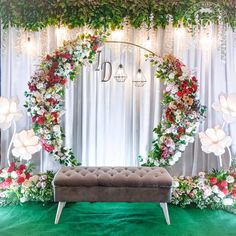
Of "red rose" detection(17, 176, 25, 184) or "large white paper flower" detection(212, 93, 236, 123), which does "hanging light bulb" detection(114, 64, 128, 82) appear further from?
"red rose" detection(17, 176, 25, 184)

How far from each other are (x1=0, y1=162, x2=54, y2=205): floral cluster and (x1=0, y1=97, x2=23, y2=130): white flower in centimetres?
61

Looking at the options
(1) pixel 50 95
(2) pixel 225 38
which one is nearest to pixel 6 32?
(1) pixel 50 95

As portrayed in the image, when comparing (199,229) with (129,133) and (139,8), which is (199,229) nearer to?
(129,133)

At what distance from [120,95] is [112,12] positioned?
1.16 m

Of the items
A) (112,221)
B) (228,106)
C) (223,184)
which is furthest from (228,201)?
(112,221)

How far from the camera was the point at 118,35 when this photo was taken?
175 inches

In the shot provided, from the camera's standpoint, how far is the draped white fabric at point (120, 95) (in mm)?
4531

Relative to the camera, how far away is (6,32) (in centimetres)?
452

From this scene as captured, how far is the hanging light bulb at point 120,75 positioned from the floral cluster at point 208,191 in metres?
1.57

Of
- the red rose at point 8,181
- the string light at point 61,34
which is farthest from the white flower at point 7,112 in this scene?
the string light at point 61,34

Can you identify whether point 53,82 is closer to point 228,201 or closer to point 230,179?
point 230,179

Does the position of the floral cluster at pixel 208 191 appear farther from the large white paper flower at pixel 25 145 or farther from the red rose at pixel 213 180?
the large white paper flower at pixel 25 145

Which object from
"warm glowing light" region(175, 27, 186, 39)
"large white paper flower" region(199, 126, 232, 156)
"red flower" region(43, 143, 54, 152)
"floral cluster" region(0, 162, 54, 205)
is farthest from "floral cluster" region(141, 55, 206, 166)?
"floral cluster" region(0, 162, 54, 205)

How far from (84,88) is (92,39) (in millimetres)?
810
